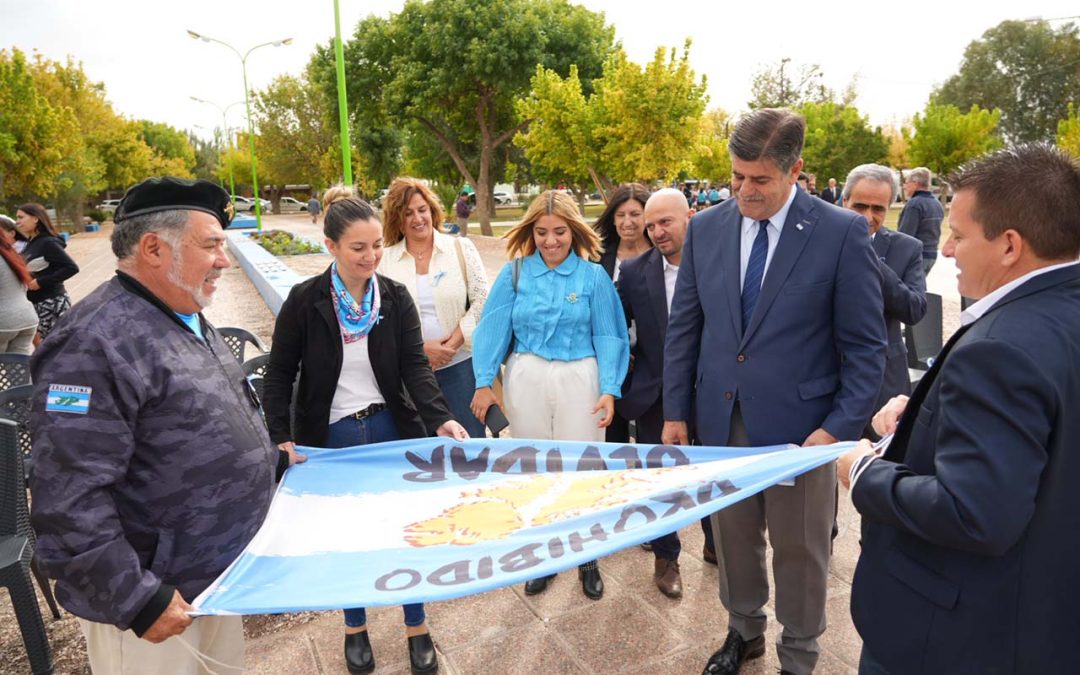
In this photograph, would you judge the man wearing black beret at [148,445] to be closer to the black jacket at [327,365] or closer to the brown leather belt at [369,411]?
the black jacket at [327,365]

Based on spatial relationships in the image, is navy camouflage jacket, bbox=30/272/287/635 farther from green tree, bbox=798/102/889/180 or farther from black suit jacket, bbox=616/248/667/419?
green tree, bbox=798/102/889/180

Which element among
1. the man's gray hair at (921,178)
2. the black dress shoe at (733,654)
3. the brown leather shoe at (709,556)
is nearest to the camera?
the black dress shoe at (733,654)

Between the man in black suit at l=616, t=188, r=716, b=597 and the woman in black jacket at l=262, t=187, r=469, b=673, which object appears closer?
the woman in black jacket at l=262, t=187, r=469, b=673

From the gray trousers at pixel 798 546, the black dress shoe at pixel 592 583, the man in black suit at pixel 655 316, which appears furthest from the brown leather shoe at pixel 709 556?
the gray trousers at pixel 798 546

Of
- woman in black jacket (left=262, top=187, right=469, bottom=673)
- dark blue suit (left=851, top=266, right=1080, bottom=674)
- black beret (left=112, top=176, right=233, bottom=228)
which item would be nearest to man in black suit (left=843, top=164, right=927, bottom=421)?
dark blue suit (left=851, top=266, right=1080, bottom=674)

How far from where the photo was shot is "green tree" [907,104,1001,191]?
36781mm

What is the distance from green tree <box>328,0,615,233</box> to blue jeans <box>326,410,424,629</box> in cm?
2348

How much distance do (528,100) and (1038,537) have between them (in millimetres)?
25126

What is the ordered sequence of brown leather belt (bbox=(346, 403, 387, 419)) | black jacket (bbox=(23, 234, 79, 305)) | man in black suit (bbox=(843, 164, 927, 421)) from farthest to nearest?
black jacket (bbox=(23, 234, 79, 305)) < man in black suit (bbox=(843, 164, 927, 421)) < brown leather belt (bbox=(346, 403, 387, 419))

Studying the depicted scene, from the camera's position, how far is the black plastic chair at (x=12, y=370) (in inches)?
179

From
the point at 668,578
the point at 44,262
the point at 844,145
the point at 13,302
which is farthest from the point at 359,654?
the point at 844,145

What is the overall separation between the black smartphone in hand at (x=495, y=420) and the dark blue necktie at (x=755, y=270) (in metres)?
1.48

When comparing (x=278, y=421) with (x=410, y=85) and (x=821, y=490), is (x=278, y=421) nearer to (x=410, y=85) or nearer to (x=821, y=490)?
(x=821, y=490)

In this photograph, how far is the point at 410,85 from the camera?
25.6 m
